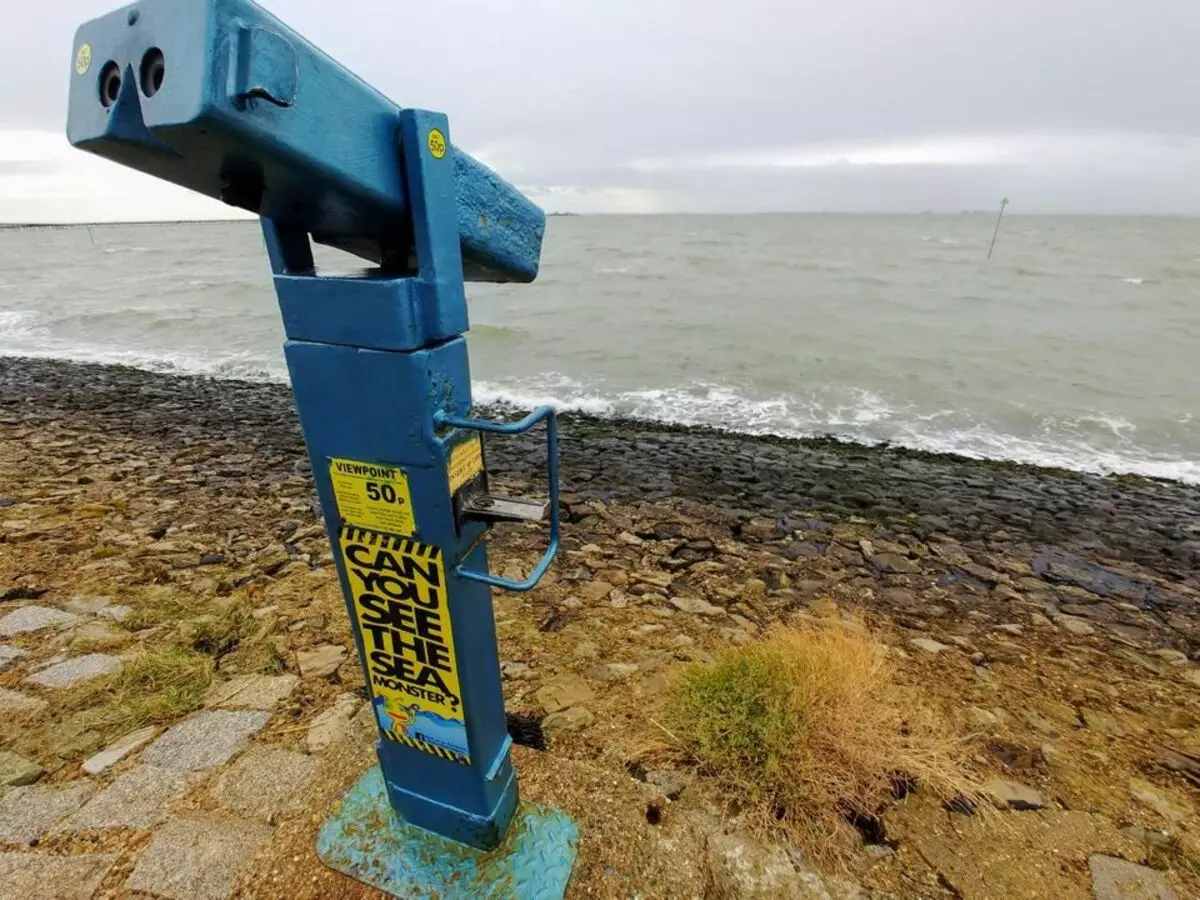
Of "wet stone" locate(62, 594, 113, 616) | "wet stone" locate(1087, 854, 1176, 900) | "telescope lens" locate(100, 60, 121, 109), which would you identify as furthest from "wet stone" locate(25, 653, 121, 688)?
"wet stone" locate(1087, 854, 1176, 900)

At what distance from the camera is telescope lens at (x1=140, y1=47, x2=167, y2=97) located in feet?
3.40

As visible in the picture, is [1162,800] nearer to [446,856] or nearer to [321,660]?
[446,856]

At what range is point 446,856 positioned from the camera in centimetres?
214

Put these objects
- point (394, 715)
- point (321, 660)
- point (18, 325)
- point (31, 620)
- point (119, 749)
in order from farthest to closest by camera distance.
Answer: point (18, 325)
point (31, 620)
point (321, 660)
point (119, 749)
point (394, 715)

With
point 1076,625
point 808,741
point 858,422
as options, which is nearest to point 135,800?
point 808,741

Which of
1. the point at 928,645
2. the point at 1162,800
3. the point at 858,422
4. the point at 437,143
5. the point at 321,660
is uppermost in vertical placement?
the point at 437,143

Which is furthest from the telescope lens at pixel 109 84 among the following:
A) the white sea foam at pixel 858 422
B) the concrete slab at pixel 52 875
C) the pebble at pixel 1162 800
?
the white sea foam at pixel 858 422

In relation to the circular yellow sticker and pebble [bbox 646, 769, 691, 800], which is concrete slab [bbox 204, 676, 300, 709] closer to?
pebble [bbox 646, 769, 691, 800]

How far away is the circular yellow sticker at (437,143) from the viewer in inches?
53.4

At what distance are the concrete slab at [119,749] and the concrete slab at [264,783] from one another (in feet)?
1.57

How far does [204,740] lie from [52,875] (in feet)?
2.18

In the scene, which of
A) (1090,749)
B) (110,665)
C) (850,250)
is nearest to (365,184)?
(110,665)

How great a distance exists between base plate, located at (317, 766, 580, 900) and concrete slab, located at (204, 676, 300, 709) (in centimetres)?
98

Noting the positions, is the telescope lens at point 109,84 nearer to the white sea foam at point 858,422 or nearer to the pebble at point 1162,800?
the pebble at point 1162,800
